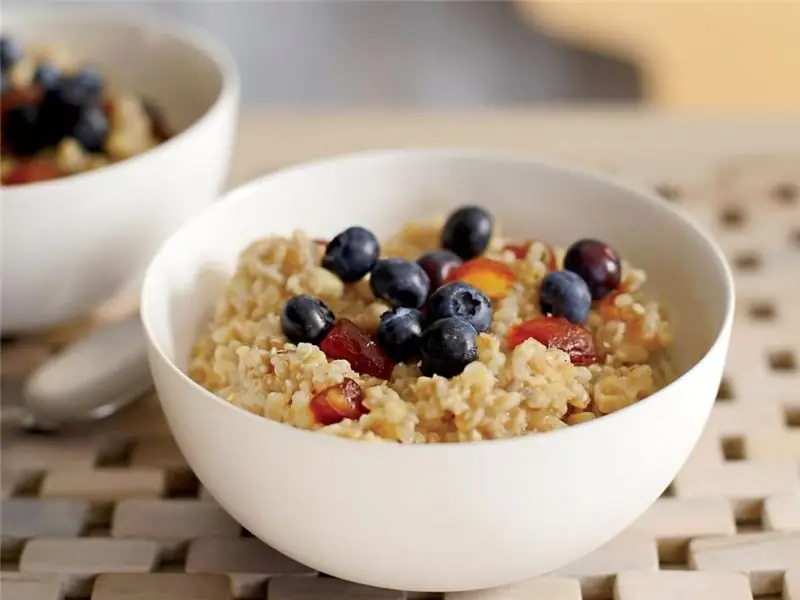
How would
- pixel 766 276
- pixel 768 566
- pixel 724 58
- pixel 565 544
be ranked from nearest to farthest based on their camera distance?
pixel 565 544, pixel 768 566, pixel 766 276, pixel 724 58

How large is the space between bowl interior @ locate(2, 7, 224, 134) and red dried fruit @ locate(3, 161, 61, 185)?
0.24 metres

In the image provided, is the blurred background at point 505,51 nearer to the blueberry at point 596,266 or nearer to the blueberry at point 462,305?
the blueberry at point 596,266

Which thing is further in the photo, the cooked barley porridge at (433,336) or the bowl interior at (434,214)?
the bowl interior at (434,214)

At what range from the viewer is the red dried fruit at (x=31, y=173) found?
127cm

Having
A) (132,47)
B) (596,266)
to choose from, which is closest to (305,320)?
(596,266)

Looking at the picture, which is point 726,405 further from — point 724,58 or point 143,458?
point 724,58

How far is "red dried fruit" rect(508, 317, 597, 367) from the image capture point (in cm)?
94

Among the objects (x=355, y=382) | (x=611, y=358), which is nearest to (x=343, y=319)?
(x=355, y=382)

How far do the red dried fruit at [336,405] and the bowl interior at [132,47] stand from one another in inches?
29.0

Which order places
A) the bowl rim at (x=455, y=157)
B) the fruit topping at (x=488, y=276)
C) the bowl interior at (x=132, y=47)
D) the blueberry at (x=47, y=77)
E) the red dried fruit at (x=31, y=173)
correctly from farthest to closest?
the bowl interior at (x=132, y=47), the blueberry at (x=47, y=77), the red dried fruit at (x=31, y=173), the fruit topping at (x=488, y=276), the bowl rim at (x=455, y=157)

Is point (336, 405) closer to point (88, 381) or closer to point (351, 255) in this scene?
point (351, 255)

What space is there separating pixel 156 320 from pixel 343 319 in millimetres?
173

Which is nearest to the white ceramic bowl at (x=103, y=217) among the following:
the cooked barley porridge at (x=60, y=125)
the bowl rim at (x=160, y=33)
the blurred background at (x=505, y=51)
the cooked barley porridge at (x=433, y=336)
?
the bowl rim at (x=160, y=33)

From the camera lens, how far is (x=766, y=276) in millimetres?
1343
